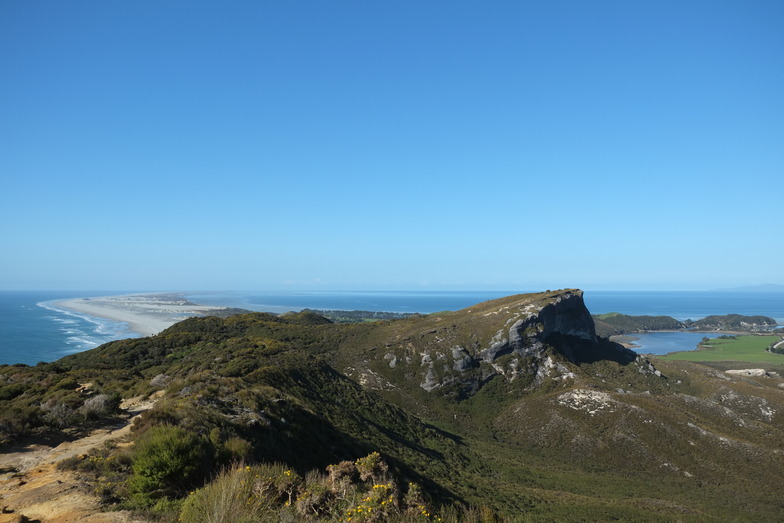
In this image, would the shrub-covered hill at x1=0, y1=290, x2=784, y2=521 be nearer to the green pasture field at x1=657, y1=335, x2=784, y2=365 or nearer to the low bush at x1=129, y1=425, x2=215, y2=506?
the low bush at x1=129, y1=425, x2=215, y2=506

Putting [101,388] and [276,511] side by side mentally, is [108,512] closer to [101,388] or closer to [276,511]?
[276,511]

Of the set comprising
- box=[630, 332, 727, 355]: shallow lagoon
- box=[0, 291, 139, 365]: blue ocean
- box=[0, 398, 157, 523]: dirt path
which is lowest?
box=[630, 332, 727, 355]: shallow lagoon

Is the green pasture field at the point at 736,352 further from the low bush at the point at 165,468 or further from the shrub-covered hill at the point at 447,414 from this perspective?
the low bush at the point at 165,468

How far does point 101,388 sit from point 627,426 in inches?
2345

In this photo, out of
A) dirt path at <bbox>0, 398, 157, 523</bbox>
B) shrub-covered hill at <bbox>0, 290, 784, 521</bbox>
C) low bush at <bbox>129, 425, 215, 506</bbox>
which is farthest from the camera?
shrub-covered hill at <bbox>0, 290, 784, 521</bbox>

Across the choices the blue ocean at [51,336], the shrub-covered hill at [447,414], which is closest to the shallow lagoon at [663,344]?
the shrub-covered hill at [447,414]

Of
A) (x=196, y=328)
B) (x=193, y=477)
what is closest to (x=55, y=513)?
(x=193, y=477)

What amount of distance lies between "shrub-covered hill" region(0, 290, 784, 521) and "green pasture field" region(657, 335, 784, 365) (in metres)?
58.2

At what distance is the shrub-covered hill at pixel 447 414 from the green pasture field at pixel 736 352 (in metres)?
58.2

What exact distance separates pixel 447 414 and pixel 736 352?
158526 mm

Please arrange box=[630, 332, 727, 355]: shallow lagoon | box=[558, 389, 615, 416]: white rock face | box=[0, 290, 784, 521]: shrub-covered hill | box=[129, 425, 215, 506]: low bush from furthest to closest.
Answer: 1. box=[630, 332, 727, 355]: shallow lagoon
2. box=[558, 389, 615, 416]: white rock face
3. box=[0, 290, 784, 521]: shrub-covered hill
4. box=[129, 425, 215, 506]: low bush

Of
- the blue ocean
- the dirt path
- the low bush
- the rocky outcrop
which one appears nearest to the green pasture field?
the rocky outcrop

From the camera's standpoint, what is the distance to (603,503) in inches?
1319

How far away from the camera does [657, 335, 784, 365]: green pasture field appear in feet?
442
